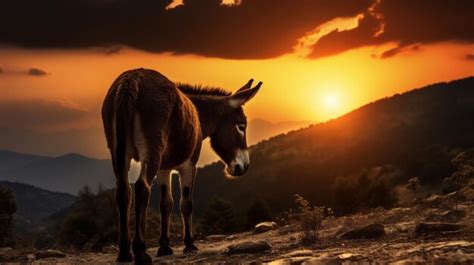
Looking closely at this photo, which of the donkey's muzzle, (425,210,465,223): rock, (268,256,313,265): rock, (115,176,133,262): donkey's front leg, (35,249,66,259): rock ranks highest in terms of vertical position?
the donkey's muzzle

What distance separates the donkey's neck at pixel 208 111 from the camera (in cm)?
1205

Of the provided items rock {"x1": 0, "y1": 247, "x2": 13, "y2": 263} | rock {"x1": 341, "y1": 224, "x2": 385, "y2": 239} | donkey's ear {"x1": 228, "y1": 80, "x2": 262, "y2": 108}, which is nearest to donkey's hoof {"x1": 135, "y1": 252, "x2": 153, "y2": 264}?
rock {"x1": 341, "y1": 224, "x2": 385, "y2": 239}

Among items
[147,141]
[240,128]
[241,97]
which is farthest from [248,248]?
[241,97]

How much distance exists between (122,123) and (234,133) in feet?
14.8

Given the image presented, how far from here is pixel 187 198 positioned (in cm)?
Answer: 1139

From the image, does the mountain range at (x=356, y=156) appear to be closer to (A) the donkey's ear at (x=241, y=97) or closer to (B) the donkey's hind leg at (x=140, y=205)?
(A) the donkey's ear at (x=241, y=97)

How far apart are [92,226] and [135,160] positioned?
34.3 metres

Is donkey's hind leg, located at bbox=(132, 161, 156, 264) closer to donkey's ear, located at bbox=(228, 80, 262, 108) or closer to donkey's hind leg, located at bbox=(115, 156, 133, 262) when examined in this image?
donkey's hind leg, located at bbox=(115, 156, 133, 262)

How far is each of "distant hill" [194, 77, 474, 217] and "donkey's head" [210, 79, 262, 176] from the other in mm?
57256

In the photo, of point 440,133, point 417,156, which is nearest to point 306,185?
Answer: point 417,156

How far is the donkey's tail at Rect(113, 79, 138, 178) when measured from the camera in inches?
324

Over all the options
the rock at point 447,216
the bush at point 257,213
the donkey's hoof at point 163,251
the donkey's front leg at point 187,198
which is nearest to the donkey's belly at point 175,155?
the donkey's front leg at point 187,198

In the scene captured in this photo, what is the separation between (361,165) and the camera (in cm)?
13588

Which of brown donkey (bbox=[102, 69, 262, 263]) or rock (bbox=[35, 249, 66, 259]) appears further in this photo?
rock (bbox=[35, 249, 66, 259])
